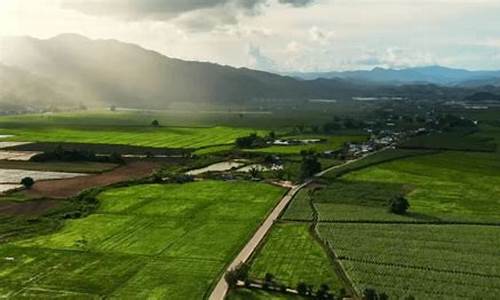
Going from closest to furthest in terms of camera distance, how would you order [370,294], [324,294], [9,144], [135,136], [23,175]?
[370,294], [324,294], [23,175], [9,144], [135,136]

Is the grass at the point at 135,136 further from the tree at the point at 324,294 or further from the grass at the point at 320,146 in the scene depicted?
the tree at the point at 324,294

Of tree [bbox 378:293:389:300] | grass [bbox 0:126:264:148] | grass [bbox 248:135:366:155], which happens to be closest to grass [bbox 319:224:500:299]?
tree [bbox 378:293:389:300]

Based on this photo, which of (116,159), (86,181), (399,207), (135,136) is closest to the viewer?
(399,207)

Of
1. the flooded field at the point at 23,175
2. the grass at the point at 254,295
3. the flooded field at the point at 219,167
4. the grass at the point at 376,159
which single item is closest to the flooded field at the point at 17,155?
the flooded field at the point at 23,175

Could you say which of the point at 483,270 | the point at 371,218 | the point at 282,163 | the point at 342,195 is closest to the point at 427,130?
the point at 282,163

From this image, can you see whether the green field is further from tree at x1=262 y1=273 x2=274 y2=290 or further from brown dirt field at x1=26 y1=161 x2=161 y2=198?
brown dirt field at x1=26 y1=161 x2=161 y2=198

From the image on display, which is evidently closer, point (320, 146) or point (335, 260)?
point (335, 260)

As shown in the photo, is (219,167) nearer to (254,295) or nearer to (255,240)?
(255,240)

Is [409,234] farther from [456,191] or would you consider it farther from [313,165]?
[313,165]

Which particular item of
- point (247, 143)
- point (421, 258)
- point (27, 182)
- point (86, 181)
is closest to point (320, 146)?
point (247, 143)
